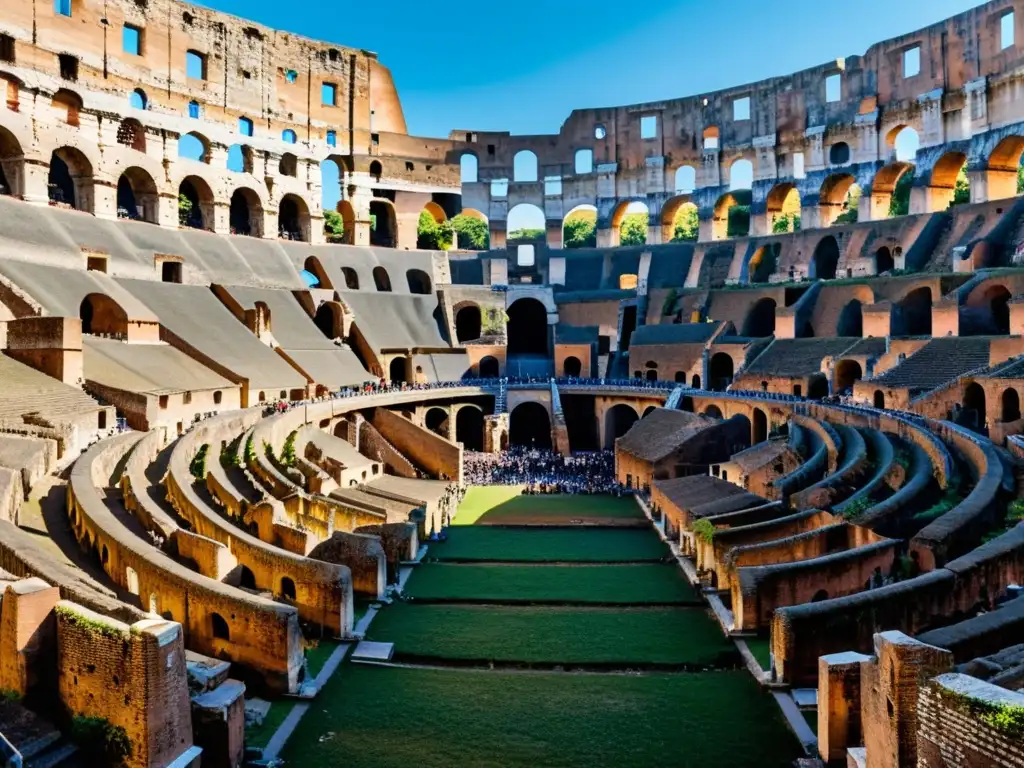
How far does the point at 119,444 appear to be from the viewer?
68.6 feet

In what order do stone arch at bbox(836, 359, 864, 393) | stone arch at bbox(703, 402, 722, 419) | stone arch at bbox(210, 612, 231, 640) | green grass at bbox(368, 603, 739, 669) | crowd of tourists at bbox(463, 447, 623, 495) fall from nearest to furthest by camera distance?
stone arch at bbox(210, 612, 231, 640) → green grass at bbox(368, 603, 739, 669) → crowd of tourists at bbox(463, 447, 623, 495) → stone arch at bbox(836, 359, 864, 393) → stone arch at bbox(703, 402, 722, 419)

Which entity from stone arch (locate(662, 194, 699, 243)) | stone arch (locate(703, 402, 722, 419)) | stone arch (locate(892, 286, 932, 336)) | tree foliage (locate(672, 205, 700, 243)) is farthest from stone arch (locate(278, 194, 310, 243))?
stone arch (locate(892, 286, 932, 336))

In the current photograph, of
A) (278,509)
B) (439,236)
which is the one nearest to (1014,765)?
(278,509)

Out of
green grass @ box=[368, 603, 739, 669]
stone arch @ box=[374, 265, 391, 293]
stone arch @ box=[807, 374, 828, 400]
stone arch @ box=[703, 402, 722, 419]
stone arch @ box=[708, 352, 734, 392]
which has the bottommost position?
green grass @ box=[368, 603, 739, 669]

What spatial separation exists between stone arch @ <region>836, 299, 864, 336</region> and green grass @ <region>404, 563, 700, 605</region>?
2141cm

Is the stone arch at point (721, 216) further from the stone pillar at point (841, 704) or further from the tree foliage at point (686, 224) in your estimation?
the stone pillar at point (841, 704)

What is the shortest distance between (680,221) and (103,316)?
175 feet

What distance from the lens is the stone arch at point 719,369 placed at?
40062mm

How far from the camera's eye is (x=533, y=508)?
27.4 metres

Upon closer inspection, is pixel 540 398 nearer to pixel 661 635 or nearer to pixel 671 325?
pixel 671 325

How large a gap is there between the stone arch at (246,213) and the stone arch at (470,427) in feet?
56.4

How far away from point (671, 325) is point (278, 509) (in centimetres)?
2975

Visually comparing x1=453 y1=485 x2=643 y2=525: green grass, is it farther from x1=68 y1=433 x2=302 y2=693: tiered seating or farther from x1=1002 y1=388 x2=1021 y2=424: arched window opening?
x1=68 y1=433 x2=302 y2=693: tiered seating

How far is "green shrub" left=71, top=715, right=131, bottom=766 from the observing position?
9203mm
